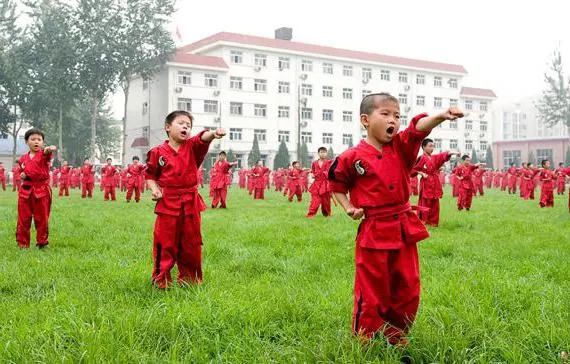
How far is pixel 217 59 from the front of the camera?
149ft

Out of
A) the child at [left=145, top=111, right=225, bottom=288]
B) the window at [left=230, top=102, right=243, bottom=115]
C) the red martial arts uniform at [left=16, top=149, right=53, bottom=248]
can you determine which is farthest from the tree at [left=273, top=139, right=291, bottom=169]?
the child at [left=145, top=111, right=225, bottom=288]

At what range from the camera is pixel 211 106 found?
45.7m

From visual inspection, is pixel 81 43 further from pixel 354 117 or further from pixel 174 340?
pixel 174 340

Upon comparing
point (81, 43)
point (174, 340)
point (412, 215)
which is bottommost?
point (174, 340)

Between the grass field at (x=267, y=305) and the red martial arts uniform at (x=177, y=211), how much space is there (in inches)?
9.7

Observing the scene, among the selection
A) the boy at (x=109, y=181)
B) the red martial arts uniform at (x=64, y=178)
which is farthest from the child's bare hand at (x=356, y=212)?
the red martial arts uniform at (x=64, y=178)

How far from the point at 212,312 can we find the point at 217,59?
42739mm

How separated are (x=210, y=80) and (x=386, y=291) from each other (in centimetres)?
4317

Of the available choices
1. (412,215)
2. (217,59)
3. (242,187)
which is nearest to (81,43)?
(217,59)

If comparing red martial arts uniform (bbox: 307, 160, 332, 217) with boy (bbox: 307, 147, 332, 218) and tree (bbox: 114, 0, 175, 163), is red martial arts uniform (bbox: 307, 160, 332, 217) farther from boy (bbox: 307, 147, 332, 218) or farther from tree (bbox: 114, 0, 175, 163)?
tree (bbox: 114, 0, 175, 163)

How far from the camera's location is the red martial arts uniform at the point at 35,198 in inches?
316

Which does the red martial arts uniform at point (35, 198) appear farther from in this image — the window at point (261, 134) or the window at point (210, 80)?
the window at point (261, 134)

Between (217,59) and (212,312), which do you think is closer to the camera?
(212,312)

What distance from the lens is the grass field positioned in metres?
3.36
